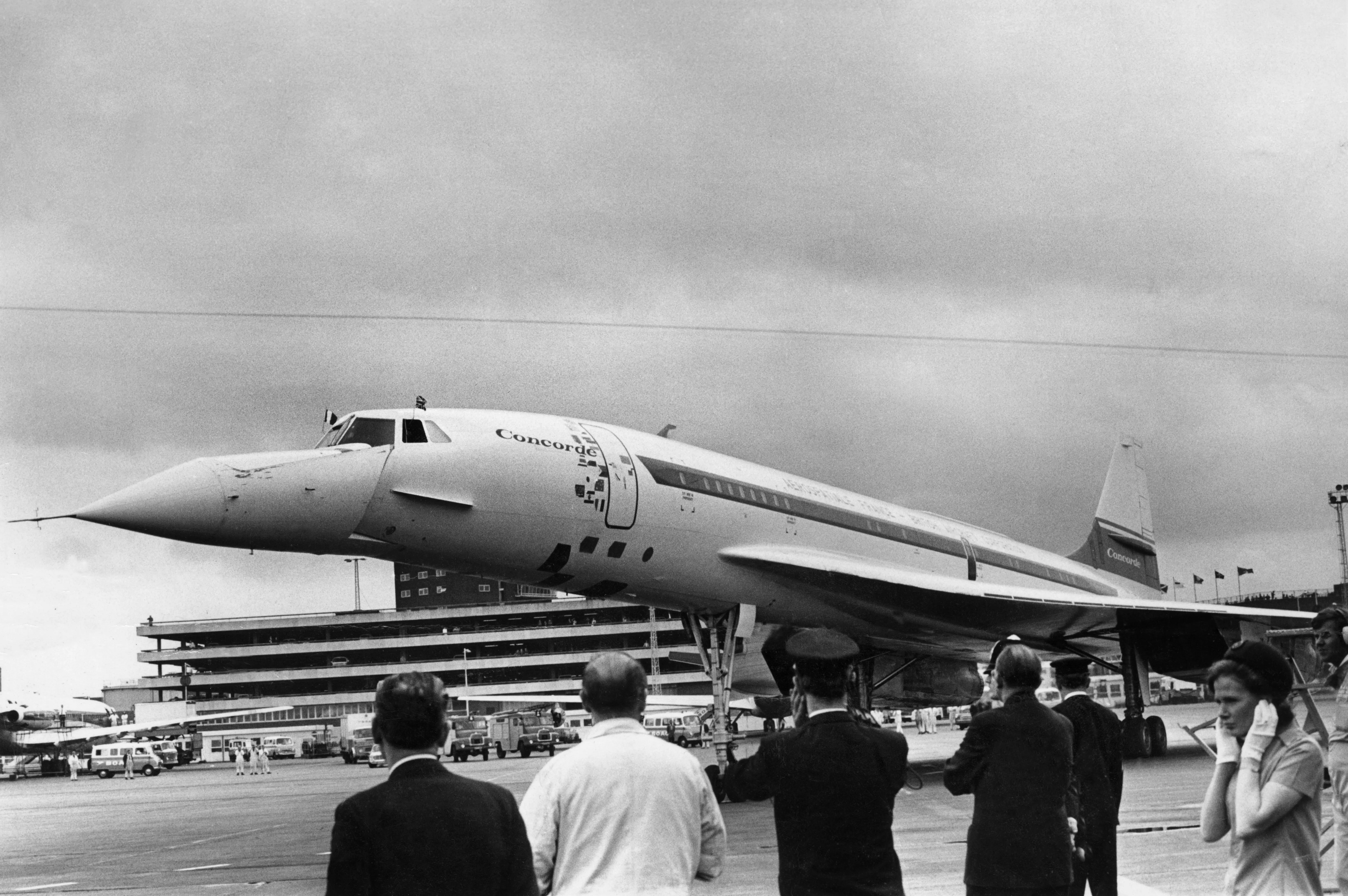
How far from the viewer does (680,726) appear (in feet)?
176

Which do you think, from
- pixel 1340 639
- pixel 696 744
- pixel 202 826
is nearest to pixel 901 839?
pixel 1340 639

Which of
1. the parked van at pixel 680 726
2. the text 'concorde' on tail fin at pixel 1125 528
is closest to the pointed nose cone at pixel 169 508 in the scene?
the text 'concorde' on tail fin at pixel 1125 528

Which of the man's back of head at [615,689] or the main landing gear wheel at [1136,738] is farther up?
the man's back of head at [615,689]

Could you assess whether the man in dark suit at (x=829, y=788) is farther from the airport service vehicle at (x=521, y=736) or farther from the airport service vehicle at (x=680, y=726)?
the airport service vehicle at (x=521, y=736)

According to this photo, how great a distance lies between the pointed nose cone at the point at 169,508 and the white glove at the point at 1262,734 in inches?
429

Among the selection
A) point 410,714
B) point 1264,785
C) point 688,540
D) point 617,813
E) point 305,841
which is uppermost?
point 688,540

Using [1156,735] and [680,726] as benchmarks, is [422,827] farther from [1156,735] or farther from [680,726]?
[680,726]

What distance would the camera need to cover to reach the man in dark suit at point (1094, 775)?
6840 mm

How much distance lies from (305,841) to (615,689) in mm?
11184

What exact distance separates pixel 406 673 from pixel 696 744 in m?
45.5

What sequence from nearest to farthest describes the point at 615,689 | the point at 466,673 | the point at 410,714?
the point at 410,714
the point at 615,689
the point at 466,673

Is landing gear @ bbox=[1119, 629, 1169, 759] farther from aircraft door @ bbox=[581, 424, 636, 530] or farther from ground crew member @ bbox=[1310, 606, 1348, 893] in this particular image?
ground crew member @ bbox=[1310, 606, 1348, 893]

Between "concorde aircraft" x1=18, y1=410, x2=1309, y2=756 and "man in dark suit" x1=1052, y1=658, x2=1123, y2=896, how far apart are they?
7.13 m

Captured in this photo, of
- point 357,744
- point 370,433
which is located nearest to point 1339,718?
point 370,433
